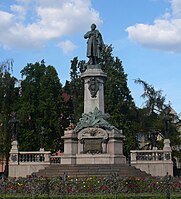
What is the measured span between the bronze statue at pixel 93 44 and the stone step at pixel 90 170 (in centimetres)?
888

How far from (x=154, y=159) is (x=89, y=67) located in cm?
931

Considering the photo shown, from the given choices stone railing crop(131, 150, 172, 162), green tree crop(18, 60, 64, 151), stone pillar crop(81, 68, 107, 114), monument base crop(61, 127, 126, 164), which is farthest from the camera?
green tree crop(18, 60, 64, 151)

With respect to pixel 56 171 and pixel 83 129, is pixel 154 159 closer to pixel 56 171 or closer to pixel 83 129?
pixel 83 129

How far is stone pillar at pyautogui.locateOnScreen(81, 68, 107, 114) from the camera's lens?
30.0 meters

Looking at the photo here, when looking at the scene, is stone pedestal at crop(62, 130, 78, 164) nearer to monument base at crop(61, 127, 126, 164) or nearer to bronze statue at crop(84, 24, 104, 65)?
monument base at crop(61, 127, 126, 164)

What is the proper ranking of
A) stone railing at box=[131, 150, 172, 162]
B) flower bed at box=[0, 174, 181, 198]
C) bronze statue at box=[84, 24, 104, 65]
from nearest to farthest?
1. flower bed at box=[0, 174, 181, 198]
2. bronze statue at box=[84, 24, 104, 65]
3. stone railing at box=[131, 150, 172, 162]

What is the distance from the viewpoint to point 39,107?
150 feet

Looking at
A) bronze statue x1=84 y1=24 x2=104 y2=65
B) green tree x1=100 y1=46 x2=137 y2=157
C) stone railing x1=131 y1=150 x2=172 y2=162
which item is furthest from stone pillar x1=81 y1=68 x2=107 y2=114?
green tree x1=100 y1=46 x2=137 y2=157

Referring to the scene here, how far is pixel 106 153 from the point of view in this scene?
93.1ft

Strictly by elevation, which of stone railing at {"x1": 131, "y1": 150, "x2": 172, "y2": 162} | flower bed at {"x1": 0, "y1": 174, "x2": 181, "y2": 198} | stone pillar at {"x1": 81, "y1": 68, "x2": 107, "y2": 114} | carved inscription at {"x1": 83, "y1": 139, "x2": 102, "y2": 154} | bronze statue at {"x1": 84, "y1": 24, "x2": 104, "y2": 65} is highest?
bronze statue at {"x1": 84, "y1": 24, "x2": 104, "y2": 65}

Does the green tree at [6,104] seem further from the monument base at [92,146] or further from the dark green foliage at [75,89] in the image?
the monument base at [92,146]

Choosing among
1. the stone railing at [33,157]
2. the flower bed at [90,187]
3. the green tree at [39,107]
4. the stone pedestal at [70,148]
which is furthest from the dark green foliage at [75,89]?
the flower bed at [90,187]

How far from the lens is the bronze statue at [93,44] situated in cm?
3125

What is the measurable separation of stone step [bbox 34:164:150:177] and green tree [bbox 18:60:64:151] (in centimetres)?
1621
